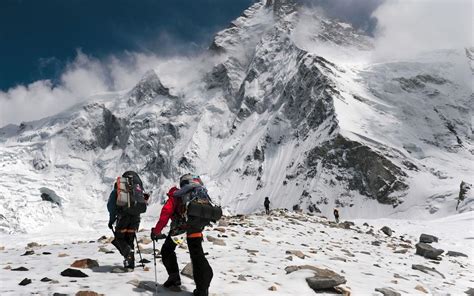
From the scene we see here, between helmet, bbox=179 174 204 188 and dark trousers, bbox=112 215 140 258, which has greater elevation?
helmet, bbox=179 174 204 188

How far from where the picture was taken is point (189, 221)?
9555mm

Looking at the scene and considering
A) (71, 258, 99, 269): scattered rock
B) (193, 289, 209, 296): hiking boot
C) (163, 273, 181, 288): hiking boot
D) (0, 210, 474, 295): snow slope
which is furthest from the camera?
(71, 258, 99, 269): scattered rock

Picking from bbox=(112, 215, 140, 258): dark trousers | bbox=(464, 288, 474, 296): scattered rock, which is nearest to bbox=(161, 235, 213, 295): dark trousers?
bbox=(112, 215, 140, 258): dark trousers

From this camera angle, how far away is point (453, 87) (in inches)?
7692

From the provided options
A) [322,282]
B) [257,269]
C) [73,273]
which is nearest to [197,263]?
[73,273]

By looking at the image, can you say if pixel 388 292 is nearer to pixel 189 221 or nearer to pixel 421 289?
pixel 421 289

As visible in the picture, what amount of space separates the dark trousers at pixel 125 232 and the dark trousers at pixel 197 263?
66.7 inches

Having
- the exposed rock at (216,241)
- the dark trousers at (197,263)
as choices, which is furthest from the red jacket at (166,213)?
the exposed rock at (216,241)

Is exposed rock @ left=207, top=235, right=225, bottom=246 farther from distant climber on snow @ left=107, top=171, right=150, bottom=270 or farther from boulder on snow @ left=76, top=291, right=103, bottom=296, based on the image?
boulder on snow @ left=76, top=291, right=103, bottom=296

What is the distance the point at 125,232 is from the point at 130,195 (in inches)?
38.1

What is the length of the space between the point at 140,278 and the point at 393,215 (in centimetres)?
11941

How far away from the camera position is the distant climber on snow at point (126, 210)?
437 inches

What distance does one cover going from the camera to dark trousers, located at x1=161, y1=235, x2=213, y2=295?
9258 mm

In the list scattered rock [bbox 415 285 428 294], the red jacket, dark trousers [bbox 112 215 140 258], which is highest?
the red jacket
